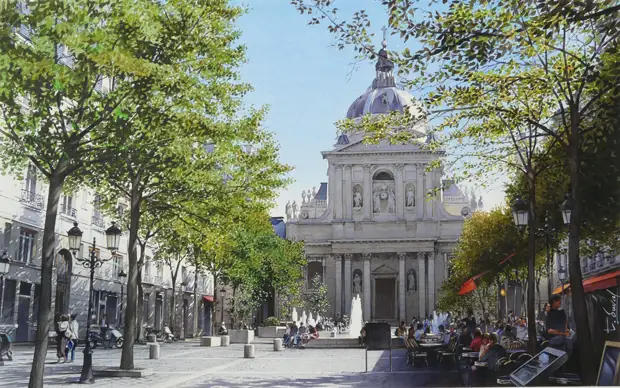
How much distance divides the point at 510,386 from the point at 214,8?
27.5 feet

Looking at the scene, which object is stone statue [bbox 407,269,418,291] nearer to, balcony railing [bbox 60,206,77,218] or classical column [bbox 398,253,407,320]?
classical column [bbox 398,253,407,320]

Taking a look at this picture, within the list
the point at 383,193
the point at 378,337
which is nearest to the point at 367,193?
the point at 383,193

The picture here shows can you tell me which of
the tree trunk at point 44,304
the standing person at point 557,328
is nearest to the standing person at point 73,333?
the tree trunk at point 44,304

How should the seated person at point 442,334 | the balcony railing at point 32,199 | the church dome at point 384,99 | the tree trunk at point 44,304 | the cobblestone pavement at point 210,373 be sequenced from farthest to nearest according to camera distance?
1. the seated person at point 442,334
2. the cobblestone pavement at point 210,373
3. the church dome at point 384,99
4. the balcony railing at point 32,199
5. the tree trunk at point 44,304

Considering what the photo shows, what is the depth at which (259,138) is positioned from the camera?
1535cm

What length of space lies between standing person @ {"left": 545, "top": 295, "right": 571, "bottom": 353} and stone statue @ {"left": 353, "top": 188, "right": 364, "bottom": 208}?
308 inches

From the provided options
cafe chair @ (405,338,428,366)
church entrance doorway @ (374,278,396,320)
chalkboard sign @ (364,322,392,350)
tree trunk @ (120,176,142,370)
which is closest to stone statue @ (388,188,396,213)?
chalkboard sign @ (364,322,392,350)

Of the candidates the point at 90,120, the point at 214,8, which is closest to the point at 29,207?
the point at 90,120

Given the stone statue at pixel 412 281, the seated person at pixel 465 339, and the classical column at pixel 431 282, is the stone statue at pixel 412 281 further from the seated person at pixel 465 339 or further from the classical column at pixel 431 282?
the seated person at pixel 465 339

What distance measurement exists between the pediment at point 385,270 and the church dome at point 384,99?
1821 inches

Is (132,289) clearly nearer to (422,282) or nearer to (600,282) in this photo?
(600,282)

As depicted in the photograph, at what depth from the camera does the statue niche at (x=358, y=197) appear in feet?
61.1

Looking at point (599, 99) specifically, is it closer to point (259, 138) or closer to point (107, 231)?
point (259, 138)

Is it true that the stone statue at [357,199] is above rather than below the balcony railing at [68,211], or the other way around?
above
